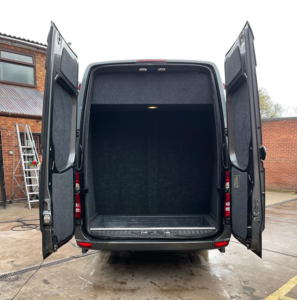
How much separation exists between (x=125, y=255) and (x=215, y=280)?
1.34 m

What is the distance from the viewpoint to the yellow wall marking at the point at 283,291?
262 centimetres

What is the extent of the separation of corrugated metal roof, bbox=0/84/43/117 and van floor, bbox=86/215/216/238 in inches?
221

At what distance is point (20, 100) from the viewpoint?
8.27 meters

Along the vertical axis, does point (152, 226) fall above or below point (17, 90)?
below

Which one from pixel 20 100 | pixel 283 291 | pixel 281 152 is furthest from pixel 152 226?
pixel 281 152

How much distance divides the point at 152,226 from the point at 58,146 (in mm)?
1746

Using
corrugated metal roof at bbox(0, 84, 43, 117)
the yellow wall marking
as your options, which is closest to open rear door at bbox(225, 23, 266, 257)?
the yellow wall marking

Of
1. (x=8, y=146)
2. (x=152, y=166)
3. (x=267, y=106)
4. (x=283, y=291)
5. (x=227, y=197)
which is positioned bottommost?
(x=283, y=291)

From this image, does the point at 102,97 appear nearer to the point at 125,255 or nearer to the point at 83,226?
the point at 83,226

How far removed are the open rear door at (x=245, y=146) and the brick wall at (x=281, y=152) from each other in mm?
9030

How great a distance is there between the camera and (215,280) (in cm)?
298

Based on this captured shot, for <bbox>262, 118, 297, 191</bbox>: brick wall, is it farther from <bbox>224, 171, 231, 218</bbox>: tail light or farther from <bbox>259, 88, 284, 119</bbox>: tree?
<bbox>259, 88, 284, 119</bbox>: tree

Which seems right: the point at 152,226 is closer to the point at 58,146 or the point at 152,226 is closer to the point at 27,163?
the point at 58,146

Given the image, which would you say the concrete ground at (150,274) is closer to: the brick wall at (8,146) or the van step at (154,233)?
the van step at (154,233)
